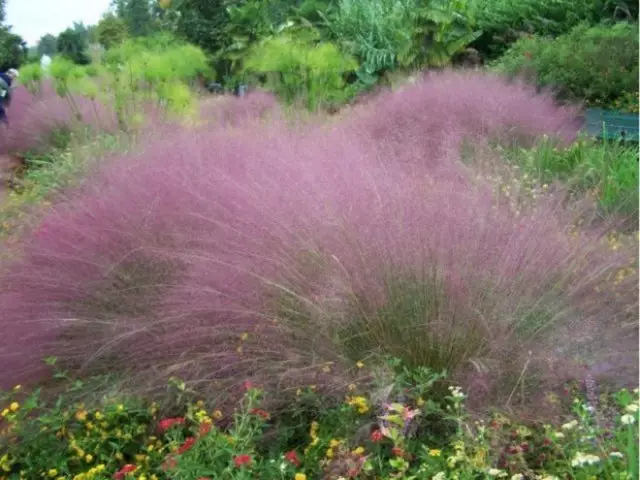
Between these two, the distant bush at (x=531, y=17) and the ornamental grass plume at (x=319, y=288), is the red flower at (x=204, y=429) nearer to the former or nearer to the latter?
the ornamental grass plume at (x=319, y=288)

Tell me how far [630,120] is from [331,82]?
349cm

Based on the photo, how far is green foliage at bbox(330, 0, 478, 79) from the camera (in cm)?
1352

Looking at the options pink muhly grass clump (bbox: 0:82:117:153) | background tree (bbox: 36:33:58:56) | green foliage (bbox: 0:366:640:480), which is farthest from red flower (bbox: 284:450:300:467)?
background tree (bbox: 36:33:58:56)

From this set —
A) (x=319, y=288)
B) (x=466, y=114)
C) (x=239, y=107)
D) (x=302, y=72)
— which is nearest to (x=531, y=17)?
(x=302, y=72)

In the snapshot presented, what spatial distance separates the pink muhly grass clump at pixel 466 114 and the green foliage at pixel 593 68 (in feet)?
8.03

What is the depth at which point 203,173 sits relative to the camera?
3783mm

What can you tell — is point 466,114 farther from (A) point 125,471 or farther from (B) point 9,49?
(B) point 9,49

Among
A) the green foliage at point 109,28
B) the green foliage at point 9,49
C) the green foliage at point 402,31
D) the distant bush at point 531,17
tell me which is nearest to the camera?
the green foliage at point 402,31

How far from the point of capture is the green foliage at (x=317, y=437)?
8.11 feet

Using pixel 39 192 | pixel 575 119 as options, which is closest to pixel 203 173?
pixel 39 192

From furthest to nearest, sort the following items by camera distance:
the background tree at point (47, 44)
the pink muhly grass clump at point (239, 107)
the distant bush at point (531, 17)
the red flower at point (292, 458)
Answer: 1. the background tree at point (47, 44)
2. the distant bush at point (531, 17)
3. the pink muhly grass clump at point (239, 107)
4. the red flower at point (292, 458)

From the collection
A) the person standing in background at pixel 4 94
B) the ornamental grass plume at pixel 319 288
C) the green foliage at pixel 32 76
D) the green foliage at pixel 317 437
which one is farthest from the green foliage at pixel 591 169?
the green foliage at pixel 32 76

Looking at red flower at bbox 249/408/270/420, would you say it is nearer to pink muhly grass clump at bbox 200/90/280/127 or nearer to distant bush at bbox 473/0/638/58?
pink muhly grass clump at bbox 200/90/280/127

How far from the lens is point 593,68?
10312 mm
